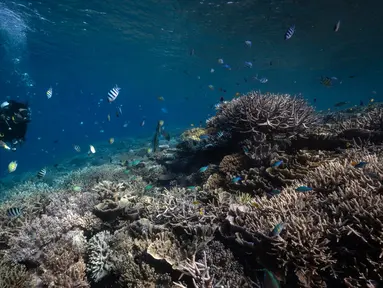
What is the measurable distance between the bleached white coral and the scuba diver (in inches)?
347

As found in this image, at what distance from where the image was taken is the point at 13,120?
409 inches

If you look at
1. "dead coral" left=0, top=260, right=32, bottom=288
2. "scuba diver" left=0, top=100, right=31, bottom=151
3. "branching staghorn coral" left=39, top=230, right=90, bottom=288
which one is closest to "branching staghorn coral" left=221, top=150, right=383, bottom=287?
"branching staghorn coral" left=39, top=230, right=90, bottom=288

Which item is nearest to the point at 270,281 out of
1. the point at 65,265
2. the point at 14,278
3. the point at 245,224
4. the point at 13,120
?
the point at 245,224

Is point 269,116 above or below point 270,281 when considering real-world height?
above

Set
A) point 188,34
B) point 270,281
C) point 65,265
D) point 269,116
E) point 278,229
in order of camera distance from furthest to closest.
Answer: point 188,34 → point 269,116 → point 65,265 → point 278,229 → point 270,281

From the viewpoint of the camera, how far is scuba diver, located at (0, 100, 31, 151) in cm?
1055

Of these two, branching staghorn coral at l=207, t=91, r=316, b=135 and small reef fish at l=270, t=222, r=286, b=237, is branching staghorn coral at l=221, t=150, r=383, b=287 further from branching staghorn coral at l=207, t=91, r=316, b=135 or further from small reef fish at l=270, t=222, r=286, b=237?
branching staghorn coral at l=207, t=91, r=316, b=135

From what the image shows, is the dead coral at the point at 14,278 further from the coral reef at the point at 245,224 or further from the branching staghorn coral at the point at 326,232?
the branching staghorn coral at the point at 326,232

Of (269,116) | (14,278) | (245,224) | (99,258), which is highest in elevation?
(269,116)

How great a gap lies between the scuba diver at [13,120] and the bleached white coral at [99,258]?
28.9 feet

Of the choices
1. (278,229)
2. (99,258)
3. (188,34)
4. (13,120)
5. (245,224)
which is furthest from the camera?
(188,34)

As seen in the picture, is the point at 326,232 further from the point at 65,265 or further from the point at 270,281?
the point at 65,265

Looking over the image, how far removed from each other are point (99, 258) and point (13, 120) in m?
9.58

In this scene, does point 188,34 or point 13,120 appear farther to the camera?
point 188,34
